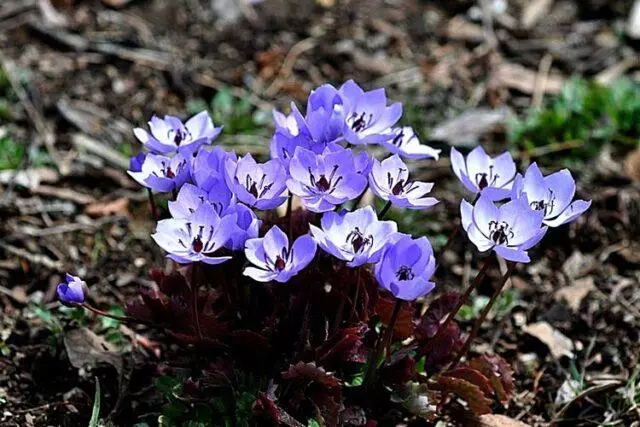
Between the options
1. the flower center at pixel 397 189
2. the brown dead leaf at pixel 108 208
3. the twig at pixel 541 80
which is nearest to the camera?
the flower center at pixel 397 189

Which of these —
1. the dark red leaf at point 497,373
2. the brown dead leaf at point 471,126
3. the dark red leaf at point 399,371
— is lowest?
the brown dead leaf at point 471,126

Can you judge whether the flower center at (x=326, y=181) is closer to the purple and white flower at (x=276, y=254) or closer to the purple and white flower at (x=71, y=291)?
the purple and white flower at (x=276, y=254)

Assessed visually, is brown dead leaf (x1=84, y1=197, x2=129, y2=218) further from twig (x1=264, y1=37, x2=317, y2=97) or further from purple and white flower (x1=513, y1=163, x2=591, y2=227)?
purple and white flower (x1=513, y1=163, x2=591, y2=227)

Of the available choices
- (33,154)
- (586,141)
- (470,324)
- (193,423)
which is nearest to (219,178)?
(193,423)

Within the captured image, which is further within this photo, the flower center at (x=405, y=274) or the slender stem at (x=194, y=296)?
the slender stem at (x=194, y=296)

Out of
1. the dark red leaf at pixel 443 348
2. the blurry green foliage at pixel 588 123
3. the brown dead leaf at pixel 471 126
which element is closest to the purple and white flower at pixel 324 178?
the dark red leaf at pixel 443 348

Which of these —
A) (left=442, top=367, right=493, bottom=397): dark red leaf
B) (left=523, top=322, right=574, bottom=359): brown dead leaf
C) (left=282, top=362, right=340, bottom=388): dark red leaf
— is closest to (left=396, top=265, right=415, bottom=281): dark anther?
(left=282, top=362, right=340, bottom=388): dark red leaf

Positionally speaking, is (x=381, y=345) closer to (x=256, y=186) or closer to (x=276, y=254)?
(x=276, y=254)

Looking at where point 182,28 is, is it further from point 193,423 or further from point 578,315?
point 193,423
